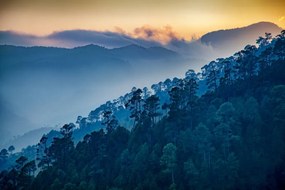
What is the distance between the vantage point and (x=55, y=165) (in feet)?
233

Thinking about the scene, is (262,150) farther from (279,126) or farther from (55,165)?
(55,165)

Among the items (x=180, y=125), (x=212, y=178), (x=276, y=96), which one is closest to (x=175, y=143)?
(x=180, y=125)

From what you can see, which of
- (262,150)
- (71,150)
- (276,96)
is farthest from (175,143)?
(71,150)

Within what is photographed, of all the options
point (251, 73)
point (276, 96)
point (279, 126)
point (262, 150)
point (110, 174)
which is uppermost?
point (251, 73)

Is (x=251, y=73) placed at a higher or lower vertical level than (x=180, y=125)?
higher

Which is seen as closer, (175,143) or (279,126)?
(279,126)

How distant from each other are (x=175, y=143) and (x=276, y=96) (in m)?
18.5

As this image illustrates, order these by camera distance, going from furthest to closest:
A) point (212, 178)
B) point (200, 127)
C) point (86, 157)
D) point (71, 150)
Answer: point (71, 150)
point (86, 157)
point (200, 127)
point (212, 178)

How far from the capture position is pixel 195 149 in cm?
5659

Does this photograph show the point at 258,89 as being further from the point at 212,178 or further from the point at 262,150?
the point at 212,178

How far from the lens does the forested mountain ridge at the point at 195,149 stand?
5188 cm

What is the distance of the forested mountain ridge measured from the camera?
51875mm

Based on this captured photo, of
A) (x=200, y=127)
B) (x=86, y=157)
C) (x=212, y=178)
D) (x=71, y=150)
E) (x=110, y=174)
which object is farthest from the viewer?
(x=71, y=150)

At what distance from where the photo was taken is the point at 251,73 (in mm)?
75312
